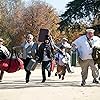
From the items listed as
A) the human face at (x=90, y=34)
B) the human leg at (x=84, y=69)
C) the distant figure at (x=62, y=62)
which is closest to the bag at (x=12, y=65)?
the distant figure at (x=62, y=62)

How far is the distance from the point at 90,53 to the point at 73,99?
360cm

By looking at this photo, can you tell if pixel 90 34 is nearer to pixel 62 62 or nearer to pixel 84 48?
pixel 84 48

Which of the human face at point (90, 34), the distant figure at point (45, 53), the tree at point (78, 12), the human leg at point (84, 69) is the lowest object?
the human leg at point (84, 69)

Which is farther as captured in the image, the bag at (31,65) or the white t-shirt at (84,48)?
the bag at (31,65)

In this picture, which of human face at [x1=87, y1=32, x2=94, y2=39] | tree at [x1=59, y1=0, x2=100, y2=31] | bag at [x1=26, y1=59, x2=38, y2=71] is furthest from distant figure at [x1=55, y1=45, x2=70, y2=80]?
tree at [x1=59, y1=0, x2=100, y2=31]

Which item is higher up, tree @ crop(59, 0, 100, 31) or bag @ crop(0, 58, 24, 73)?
tree @ crop(59, 0, 100, 31)

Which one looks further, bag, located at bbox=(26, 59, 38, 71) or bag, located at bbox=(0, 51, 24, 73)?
bag, located at bbox=(0, 51, 24, 73)

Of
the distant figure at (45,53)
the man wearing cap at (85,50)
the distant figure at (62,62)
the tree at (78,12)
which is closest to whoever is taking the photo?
the man wearing cap at (85,50)

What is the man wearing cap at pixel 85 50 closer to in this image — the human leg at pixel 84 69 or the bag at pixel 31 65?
the human leg at pixel 84 69

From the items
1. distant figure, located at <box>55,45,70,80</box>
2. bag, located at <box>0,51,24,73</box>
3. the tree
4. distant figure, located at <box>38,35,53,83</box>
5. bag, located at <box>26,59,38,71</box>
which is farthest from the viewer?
the tree

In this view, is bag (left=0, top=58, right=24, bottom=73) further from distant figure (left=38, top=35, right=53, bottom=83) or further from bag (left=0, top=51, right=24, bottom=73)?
distant figure (left=38, top=35, right=53, bottom=83)

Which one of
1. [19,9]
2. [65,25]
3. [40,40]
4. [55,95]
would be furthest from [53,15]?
[55,95]

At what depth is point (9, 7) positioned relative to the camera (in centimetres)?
8562

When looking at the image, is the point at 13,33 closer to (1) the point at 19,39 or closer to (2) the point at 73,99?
(1) the point at 19,39
